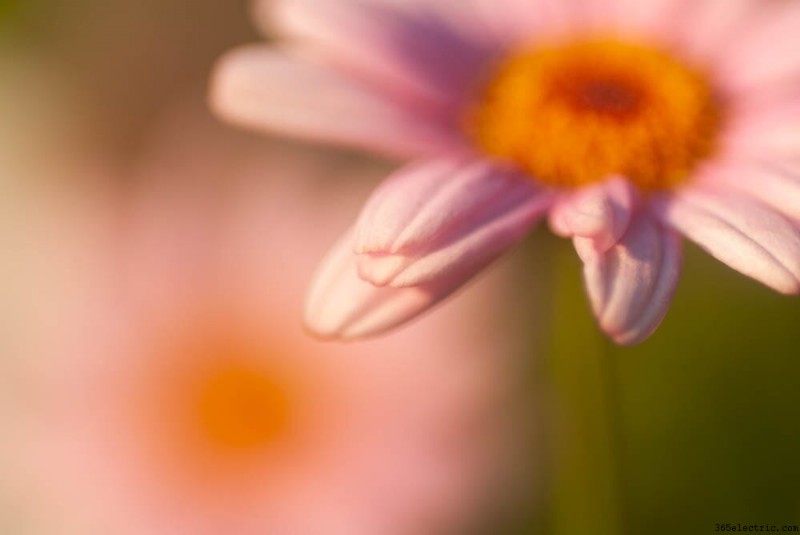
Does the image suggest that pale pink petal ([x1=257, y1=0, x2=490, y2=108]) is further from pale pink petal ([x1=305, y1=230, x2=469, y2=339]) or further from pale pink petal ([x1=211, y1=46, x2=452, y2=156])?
pale pink petal ([x1=305, y1=230, x2=469, y2=339])

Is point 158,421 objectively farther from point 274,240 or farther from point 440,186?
point 440,186

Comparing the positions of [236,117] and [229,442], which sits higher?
[236,117]

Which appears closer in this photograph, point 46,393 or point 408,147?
point 408,147

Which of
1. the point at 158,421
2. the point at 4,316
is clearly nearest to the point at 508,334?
the point at 158,421

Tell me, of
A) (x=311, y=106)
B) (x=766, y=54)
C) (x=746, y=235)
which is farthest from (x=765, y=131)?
(x=311, y=106)

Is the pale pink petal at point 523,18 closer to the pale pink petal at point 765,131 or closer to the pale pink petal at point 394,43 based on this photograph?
the pale pink petal at point 394,43

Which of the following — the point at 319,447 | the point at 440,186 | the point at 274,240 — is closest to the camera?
the point at 440,186

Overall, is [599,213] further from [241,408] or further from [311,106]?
[241,408]
